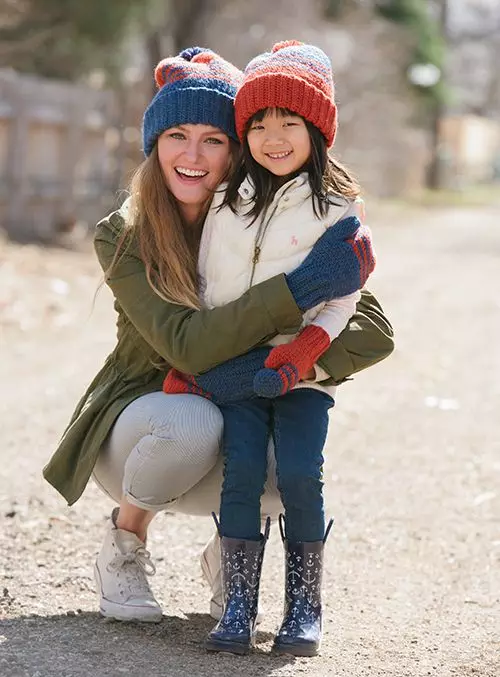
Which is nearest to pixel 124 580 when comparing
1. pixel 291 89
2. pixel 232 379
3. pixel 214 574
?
pixel 214 574

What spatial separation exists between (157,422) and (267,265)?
1.73ft

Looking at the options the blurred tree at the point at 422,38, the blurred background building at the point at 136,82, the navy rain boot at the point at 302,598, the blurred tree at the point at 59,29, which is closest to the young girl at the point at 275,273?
the navy rain boot at the point at 302,598

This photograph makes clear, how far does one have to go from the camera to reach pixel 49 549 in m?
4.41

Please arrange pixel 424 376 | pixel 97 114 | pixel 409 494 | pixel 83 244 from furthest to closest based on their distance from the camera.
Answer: pixel 97 114, pixel 83 244, pixel 424 376, pixel 409 494

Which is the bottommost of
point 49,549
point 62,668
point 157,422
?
point 62,668

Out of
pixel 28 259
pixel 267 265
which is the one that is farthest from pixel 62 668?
pixel 28 259

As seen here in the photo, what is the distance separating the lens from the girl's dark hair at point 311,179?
3.51 m

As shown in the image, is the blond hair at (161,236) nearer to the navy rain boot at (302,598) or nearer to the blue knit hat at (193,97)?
the blue knit hat at (193,97)

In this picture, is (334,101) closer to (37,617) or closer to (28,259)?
(37,617)

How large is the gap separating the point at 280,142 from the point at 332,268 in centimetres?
38

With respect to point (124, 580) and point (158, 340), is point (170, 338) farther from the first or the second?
point (124, 580)

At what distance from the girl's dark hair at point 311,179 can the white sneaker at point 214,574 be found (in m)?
0.98

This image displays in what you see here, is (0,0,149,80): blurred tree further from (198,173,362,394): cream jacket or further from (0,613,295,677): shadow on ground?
(0,613,295,677): shadow on ground

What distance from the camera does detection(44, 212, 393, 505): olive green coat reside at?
3.43 m
